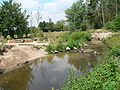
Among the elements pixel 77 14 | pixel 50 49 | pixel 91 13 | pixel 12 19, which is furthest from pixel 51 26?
pixel 50 49

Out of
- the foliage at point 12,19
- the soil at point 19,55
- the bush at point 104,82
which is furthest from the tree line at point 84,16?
the bush at point 104,82

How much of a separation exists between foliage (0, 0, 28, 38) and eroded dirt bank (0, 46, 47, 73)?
14.6 meters

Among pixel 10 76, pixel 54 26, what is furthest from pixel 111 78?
pixel 54 26

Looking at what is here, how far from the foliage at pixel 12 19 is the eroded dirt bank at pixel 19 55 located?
1465 centimetres

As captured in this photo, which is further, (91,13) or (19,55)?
(91,13)

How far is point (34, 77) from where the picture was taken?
44.0ft

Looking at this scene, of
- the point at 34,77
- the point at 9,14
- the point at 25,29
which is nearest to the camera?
the point at 34,77

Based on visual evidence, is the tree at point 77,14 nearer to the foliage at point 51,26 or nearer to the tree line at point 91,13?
the tree line at point 91,13

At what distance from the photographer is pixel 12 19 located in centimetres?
3656

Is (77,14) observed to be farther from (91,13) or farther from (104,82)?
(104,82)

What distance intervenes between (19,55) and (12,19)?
17813 mm

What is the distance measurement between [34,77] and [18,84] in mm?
1657

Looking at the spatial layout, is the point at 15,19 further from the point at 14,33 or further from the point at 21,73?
the point at 21,73

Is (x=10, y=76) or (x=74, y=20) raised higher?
(x=74, y=20)
